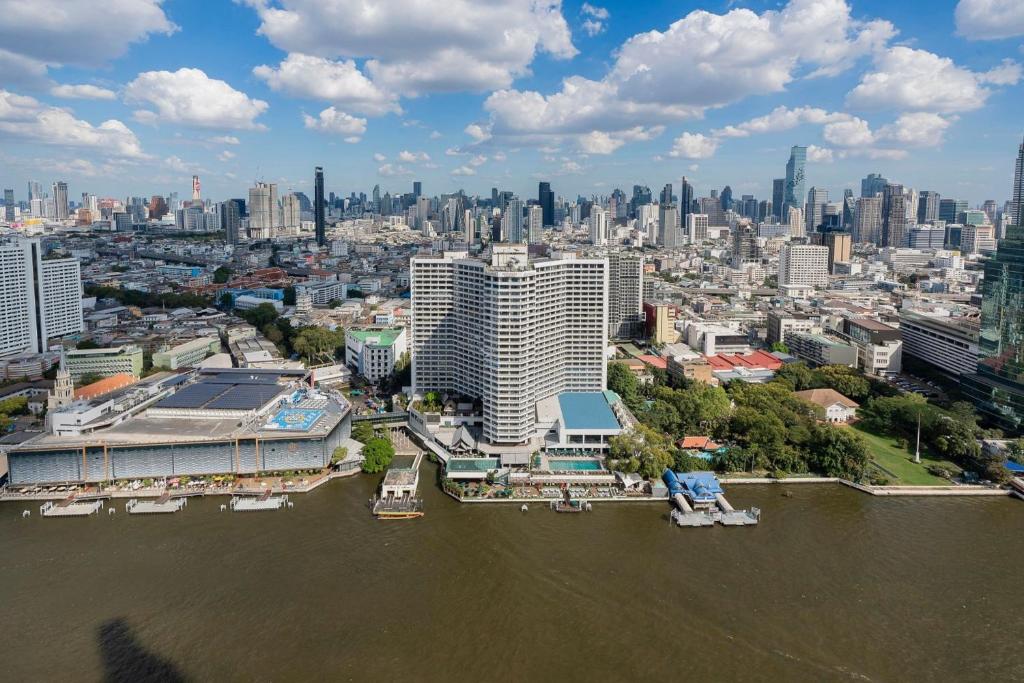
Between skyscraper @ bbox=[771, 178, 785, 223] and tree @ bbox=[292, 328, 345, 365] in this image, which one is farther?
skyscraper @ bbox=[771, 178, 785, 223]

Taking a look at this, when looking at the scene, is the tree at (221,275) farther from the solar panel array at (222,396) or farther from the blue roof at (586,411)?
the blue roof at (586,411)

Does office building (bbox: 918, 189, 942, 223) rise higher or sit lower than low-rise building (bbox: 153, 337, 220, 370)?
higher

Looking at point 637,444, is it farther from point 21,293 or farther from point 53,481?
point 21,293

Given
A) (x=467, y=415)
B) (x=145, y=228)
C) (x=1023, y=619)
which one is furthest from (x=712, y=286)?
(x=145, y=228)

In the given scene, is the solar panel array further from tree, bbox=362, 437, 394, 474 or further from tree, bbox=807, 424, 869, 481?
tree, bbox=807, 424, 869, 481

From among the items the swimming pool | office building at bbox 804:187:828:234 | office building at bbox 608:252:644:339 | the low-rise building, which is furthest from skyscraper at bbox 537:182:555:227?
the swimming pool

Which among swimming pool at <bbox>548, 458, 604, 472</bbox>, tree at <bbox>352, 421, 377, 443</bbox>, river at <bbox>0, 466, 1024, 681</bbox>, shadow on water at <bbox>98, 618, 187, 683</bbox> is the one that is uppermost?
tree at <bbox>352, 421, 377, 443</bbox>

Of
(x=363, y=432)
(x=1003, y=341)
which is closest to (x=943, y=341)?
(x=1003, y=341)

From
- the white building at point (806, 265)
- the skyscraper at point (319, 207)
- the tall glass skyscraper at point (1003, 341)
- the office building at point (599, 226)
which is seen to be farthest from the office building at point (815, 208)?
the tall glass skyscraper at point (1003, 341)
